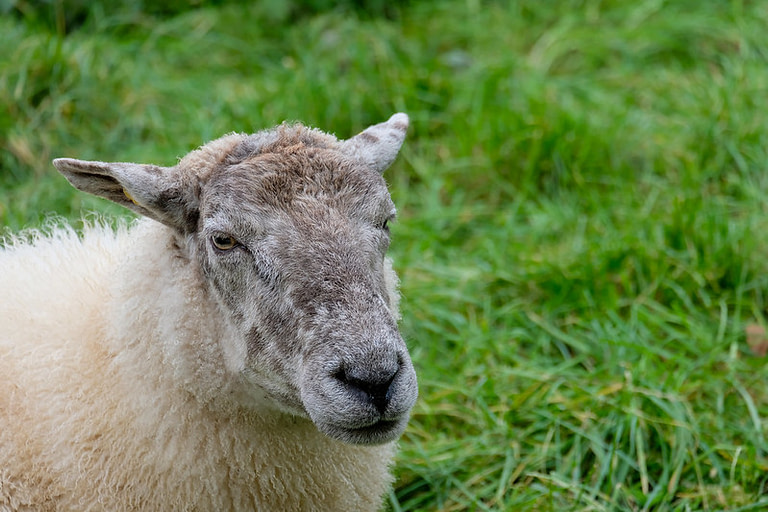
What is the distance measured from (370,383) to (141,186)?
1.07m

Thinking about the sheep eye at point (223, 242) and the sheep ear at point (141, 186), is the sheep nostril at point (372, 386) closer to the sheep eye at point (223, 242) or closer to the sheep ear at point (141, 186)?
the sheep eye at point (223, 242)

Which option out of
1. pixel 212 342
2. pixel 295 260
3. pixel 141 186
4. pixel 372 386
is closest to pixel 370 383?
pixel 372 386

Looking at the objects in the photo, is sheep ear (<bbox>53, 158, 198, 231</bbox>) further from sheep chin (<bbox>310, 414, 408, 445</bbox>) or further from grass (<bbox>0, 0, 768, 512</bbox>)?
grass (<bbox>0, 0, 768, 512</bbox>)

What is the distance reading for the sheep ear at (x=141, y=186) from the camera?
3.17 m

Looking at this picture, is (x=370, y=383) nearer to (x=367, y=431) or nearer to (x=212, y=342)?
(x=367, y=431)

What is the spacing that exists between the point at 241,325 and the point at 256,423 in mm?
377

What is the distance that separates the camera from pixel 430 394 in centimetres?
477

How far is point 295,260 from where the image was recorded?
299cm

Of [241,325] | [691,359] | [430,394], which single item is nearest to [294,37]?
[430,394]

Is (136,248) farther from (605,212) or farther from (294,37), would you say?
(294,37)

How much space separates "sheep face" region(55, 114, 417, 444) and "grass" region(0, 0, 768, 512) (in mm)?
1447

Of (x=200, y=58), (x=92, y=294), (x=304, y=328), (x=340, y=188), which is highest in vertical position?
(x=340, y=188)

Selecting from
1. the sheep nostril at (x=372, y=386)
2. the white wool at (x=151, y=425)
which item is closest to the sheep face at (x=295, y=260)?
the sheep nostril at (x=372, y=386)

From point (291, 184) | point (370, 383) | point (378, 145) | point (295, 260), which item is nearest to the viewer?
point (370, 383)
